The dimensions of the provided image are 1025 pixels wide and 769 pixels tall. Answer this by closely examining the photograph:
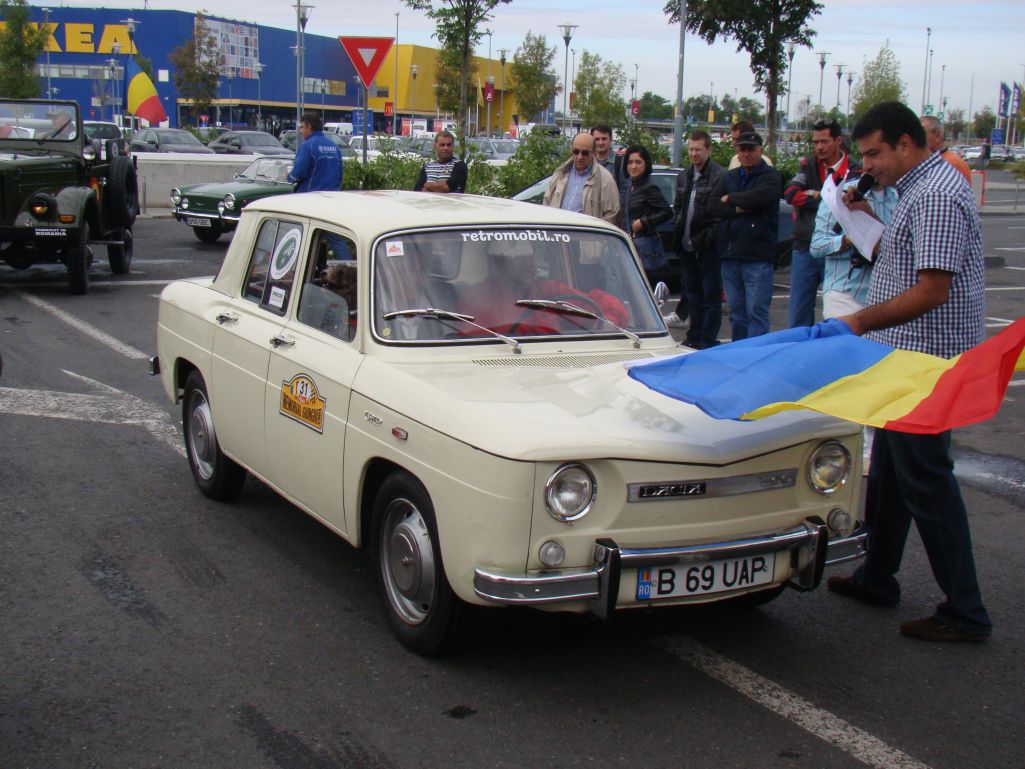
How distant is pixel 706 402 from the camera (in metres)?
3.91

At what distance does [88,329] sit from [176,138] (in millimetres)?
31182

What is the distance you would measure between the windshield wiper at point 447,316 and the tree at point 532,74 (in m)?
65.1

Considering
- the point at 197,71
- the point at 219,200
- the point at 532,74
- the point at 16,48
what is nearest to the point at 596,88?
the point at 532,74

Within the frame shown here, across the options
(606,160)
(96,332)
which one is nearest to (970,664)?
(606,160)

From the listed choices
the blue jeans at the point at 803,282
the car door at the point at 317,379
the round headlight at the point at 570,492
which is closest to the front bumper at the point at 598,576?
the round headlight at the point at 570,492

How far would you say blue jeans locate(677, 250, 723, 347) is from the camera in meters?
10.2

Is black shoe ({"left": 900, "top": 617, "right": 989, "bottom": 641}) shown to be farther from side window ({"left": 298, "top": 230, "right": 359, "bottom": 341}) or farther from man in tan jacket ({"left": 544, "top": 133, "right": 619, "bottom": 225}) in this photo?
man in tan jacket ({"left": 544, "top": 133, "right": 619, "bottom": 225})

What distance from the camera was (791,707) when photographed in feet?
12.9

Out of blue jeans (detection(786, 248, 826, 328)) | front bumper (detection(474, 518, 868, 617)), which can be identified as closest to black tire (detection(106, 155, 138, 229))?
blue jeans (detection(786, 248, 826, 328))

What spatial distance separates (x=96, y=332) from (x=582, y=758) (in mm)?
8909

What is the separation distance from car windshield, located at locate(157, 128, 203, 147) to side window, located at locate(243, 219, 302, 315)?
3610 cm

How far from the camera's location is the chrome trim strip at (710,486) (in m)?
3.78

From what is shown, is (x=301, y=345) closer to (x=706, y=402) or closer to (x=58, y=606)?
(x=58, y=606)

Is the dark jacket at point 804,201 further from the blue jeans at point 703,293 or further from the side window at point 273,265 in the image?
the side window at point 273,265
